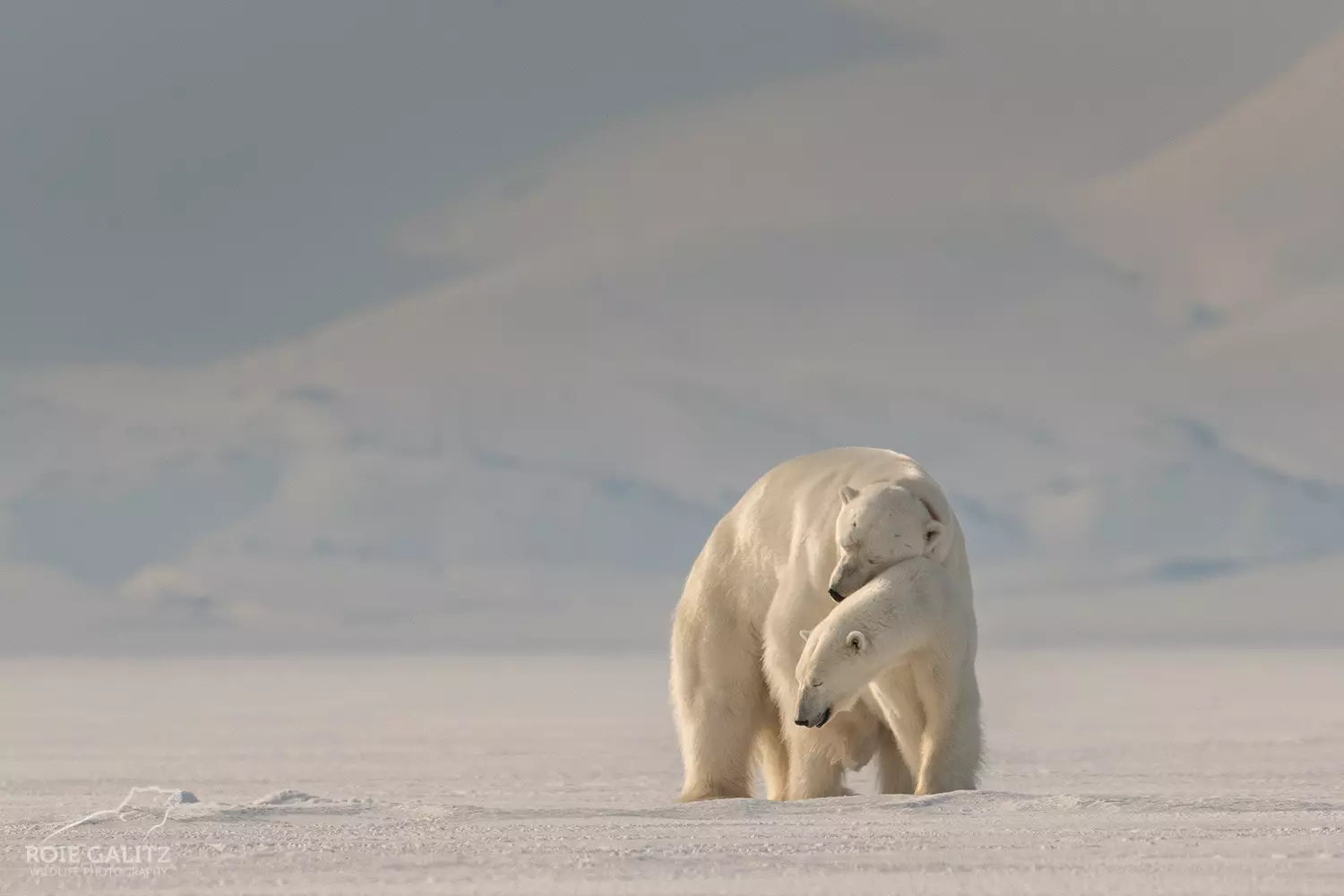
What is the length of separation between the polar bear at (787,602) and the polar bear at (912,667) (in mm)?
253

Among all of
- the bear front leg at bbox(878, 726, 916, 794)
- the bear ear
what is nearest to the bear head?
the bear ear

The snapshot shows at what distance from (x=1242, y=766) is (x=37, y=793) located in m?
9.06

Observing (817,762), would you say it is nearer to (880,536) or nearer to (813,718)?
(813,718)

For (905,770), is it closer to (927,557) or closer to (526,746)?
(927,557)

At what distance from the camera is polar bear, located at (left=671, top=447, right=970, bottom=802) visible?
8.95 meters

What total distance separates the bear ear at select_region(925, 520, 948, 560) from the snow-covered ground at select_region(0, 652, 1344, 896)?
117 cm

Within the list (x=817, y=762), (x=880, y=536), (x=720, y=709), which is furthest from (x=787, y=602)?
(x=720, y=709)

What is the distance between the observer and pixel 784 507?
33.6 ft

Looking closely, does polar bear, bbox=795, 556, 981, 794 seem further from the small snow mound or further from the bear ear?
the small snow mound

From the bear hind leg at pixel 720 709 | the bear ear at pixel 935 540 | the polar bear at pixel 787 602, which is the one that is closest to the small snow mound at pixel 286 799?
the polar bear at pixel 787 602

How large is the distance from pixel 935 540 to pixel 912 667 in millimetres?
657

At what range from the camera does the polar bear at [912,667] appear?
337 inches

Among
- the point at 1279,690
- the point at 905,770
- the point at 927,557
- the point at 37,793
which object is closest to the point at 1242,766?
the point at 905,770

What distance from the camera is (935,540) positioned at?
898 cm
